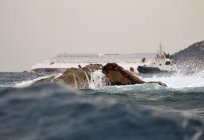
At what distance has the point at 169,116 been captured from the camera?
4.64 metres

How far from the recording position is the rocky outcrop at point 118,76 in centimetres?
2981

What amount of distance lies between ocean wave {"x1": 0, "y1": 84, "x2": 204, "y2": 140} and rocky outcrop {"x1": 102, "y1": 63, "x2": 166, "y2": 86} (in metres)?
24.6

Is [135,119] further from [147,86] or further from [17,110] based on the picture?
[147,86]

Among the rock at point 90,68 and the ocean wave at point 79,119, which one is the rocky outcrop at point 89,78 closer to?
the rock at point 90,68

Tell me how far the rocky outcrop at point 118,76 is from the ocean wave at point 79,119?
80.7 feet

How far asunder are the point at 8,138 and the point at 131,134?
4.09 feet

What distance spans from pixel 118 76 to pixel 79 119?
25.9m

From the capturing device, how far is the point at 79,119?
460cm

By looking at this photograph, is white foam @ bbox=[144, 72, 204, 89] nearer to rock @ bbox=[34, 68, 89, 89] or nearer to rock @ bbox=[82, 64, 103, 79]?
rock @ bbox=[82, 64, 103, 79]

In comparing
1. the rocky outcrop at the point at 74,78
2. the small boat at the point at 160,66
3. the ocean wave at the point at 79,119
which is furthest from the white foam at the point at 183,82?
the small boat at the point at 160,66

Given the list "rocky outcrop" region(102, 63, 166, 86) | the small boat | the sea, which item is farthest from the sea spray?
the small boat

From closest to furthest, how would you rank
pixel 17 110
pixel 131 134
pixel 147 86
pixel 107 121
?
pixel 131 134
pixel 107 121
pixel 17 110
pixel 147 86

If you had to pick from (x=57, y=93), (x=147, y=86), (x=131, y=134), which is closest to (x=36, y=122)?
(x=57, y=93)

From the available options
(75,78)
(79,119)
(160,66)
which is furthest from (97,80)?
(160,66)
